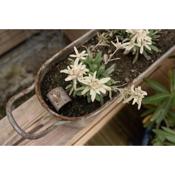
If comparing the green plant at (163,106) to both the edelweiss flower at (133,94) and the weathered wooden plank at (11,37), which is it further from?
the weathered wooden plank at (11,37)

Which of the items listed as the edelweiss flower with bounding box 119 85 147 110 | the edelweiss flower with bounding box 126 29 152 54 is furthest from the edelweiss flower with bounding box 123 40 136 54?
the edelweiss flower with bounding box 119 85 147 110

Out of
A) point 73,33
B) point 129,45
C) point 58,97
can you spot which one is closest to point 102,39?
point 129,45

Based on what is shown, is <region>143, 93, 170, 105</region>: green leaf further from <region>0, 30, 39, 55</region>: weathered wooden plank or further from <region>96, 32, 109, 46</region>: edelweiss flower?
<region>0, 30, 39, 55</region>: weathered wooden plank

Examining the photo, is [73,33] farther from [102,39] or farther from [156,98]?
[156,98]

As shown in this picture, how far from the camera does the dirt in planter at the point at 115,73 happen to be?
0.99 m

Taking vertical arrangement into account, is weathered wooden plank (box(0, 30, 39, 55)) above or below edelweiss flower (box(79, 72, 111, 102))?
above

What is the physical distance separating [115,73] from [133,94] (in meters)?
0.16

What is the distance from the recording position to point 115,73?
1035mm

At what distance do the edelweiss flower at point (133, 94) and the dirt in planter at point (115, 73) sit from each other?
Answer: 0.17 ft

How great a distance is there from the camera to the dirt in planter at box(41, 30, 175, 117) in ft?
3.26

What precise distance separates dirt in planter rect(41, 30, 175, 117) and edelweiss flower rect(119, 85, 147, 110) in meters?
0.05
